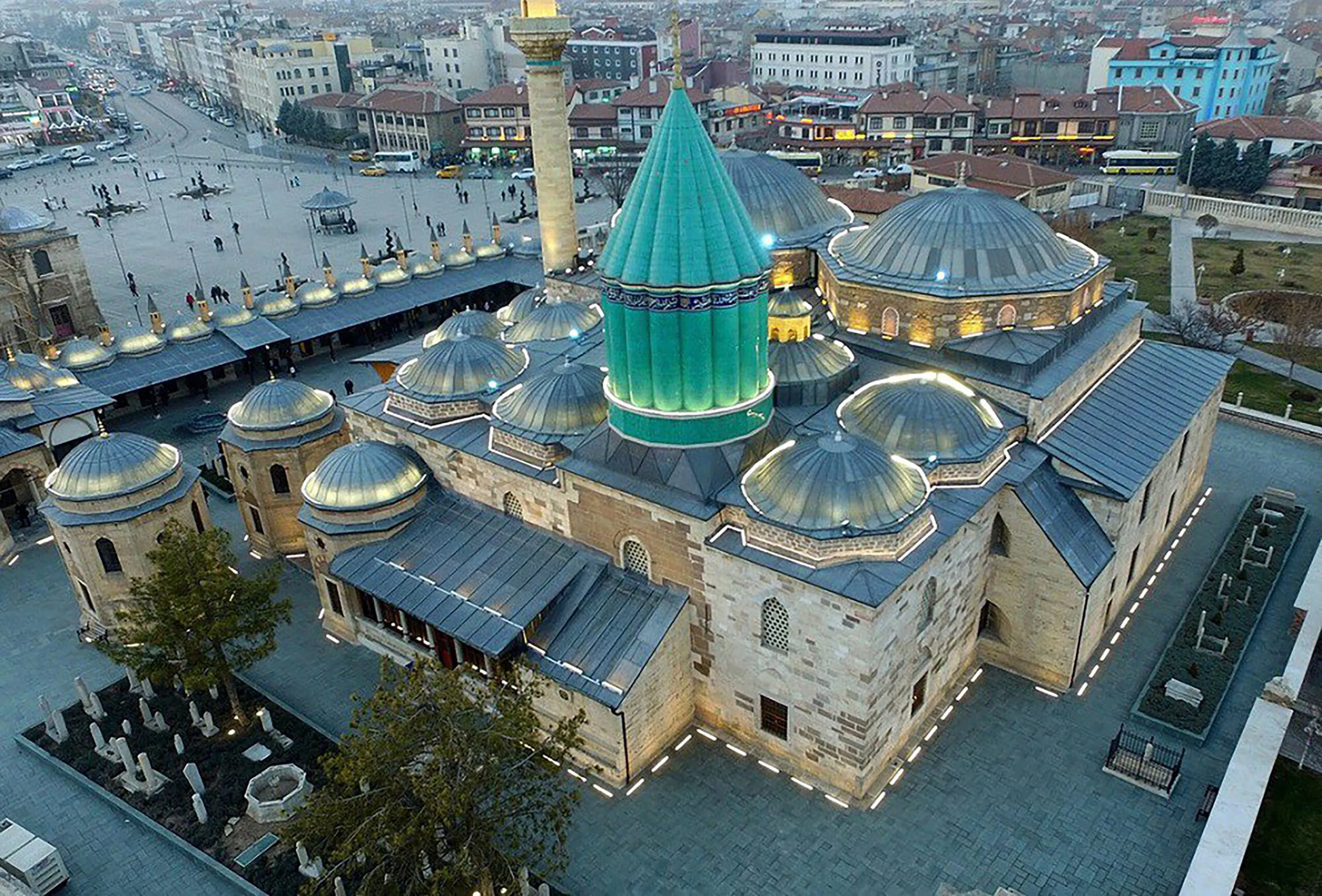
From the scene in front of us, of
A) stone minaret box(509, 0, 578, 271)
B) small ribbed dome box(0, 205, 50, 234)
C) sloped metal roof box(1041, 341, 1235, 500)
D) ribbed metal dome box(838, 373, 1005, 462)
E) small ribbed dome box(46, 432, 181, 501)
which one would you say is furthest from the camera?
small ribbed dome box(0, 205, 50, 234)

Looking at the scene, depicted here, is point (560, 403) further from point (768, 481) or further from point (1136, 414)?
point (1136, 414)

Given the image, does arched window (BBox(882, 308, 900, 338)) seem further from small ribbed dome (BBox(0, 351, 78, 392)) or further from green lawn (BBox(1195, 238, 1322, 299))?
green lawn (BBox(1195, 238, 1322, 299))

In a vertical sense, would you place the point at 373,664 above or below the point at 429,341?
below

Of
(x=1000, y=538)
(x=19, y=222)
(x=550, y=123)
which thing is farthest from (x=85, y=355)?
(x=1000, y=538)

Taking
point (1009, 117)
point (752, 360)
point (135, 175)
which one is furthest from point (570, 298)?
point (135, 175)

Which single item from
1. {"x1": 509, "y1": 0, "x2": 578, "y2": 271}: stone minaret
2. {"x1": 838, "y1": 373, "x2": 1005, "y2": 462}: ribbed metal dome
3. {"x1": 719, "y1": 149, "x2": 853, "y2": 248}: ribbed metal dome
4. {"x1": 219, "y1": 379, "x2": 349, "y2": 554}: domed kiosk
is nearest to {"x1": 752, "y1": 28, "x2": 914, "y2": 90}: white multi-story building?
{"x1": 509, "y1": 0, "x2": 578, "y2": 271}: stone minaret

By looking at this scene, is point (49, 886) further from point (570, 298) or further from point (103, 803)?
point (570, 298)
